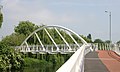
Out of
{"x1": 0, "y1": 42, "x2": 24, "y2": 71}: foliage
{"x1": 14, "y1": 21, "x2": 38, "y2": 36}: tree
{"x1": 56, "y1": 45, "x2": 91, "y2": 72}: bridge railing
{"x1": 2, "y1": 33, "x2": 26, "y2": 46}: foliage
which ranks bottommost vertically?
{"x1": 0, "y1": 42, "x2": 24, "y2": 71}: foliage

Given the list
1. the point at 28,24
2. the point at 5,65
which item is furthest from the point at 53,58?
the point at 5,65

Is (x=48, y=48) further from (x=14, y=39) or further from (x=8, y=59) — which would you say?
(x=8, y=59)

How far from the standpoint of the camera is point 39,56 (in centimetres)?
9088

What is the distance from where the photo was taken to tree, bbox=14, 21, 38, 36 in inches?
4126

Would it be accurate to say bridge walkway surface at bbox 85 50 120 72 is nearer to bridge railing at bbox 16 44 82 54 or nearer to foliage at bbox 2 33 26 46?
bridge railing at bbox 16 44 82 54

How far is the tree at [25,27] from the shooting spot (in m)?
105

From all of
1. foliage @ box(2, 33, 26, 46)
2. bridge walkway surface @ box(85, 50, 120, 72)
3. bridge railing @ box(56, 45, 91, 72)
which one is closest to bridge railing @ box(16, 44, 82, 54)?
foliage @ box(2, 33, 26, 46)

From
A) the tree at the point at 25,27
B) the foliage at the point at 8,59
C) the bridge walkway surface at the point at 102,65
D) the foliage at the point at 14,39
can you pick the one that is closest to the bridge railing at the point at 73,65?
the bridge walkway surface at the point at 102,65

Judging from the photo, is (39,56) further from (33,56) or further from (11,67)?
(11,67)

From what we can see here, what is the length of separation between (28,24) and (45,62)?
70.1 feet

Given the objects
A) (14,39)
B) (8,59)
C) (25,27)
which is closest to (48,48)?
(14,39)

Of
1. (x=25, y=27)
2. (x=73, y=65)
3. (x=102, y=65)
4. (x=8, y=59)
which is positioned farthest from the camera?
(x=25, y=27)

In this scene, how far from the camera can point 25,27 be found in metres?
105

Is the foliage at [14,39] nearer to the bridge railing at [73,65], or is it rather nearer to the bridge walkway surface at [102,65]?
the bridge walkway surface at [102,65]
